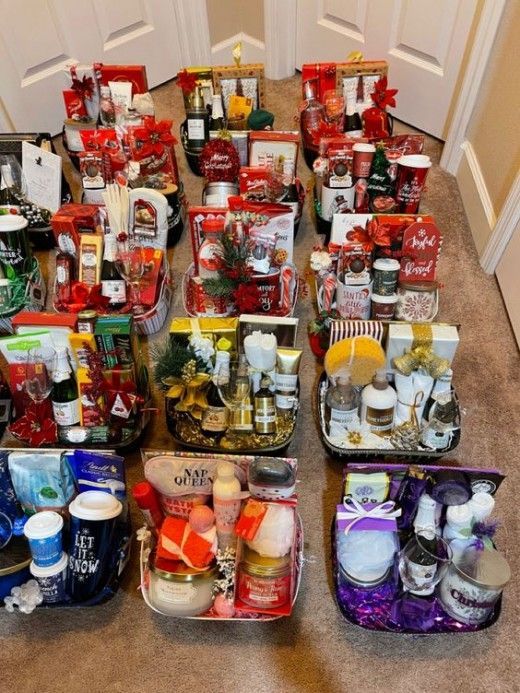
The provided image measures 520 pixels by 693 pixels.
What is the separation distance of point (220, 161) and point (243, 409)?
102 centimetres

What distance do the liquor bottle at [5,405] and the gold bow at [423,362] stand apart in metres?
1.06

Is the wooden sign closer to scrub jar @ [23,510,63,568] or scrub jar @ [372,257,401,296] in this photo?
scrub jar @ [372,257,401,296]

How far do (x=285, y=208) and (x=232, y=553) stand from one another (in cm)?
98

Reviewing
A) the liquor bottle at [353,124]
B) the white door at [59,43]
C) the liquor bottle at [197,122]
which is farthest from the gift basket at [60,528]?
the white door at [59,43]

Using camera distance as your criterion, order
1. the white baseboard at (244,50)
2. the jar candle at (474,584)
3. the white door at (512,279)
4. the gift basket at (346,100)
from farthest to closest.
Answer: the white baseboard at (244,50)
the gift basket at (346,100)
the white door at (512,279)
the jar candle at (474,584)

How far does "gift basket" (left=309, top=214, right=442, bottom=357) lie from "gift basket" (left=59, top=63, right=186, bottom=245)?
0.59m

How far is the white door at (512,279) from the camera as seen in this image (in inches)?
71.2

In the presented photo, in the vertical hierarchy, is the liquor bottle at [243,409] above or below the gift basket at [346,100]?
below

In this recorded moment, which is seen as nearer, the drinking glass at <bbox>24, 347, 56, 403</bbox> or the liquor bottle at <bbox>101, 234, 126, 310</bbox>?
the drinking glass at <bbox>24, 347, 56, 403</bbox>

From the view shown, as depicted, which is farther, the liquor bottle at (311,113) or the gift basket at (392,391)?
the liquor bottle at (311,113)

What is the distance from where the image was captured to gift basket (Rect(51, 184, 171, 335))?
1.69 meters

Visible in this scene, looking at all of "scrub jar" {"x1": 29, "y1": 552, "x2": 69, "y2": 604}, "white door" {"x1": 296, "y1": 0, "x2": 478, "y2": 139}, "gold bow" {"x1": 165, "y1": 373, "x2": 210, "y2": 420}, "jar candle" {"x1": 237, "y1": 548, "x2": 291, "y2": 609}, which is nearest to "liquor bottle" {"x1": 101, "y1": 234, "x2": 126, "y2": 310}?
"gold bow" {"x1": 165, "y1": 373, "x2": 210, "y2": 420}

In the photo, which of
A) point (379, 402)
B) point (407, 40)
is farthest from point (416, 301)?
point (407, 40)

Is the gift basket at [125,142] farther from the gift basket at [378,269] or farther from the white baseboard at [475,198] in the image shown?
the white baseboard at [475,198]
